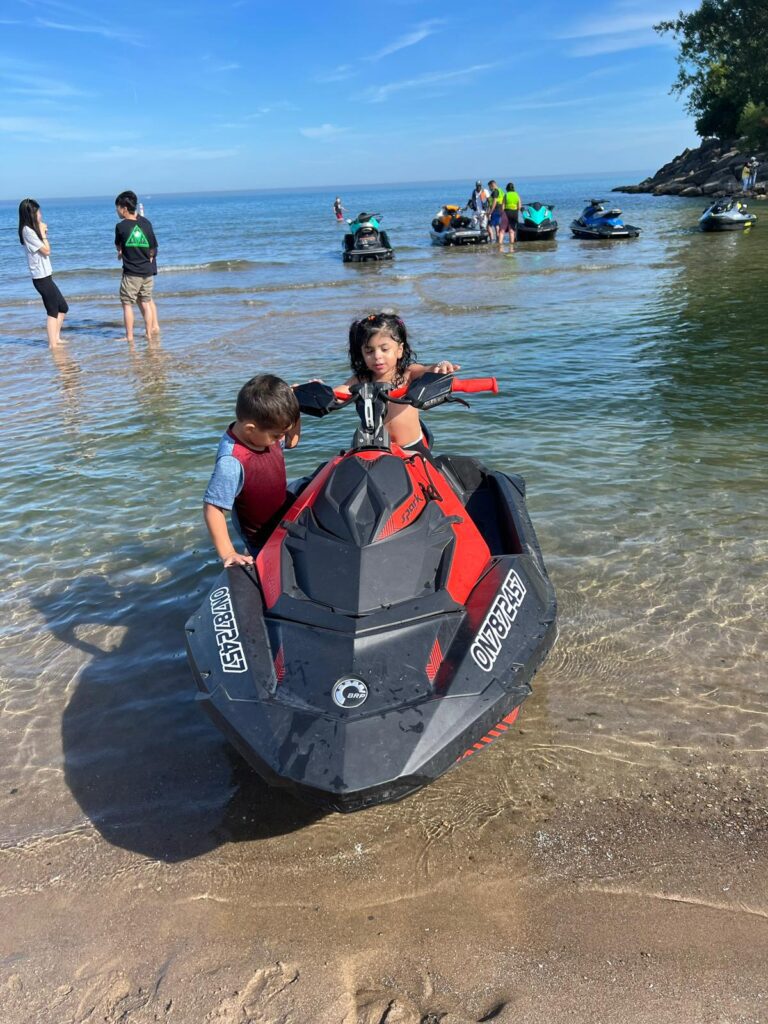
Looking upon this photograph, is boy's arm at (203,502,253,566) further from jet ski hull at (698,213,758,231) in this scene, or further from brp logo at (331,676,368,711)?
jet ski hull at (698,213,758,231)

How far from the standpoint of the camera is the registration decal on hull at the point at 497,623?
8.08 feet

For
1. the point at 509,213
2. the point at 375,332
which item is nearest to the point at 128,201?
the point at 375,332

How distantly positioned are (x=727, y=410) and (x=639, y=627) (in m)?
3.90

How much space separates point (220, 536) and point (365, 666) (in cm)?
111

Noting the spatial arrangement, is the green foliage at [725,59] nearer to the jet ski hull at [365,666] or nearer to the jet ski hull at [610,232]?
the jet ski hull at [610,232]

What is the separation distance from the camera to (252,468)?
3283mm

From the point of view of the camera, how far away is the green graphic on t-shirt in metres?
10.6

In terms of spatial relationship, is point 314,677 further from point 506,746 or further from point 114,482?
point 114,482

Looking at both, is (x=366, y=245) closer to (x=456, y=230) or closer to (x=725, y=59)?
(x=456, y=230)

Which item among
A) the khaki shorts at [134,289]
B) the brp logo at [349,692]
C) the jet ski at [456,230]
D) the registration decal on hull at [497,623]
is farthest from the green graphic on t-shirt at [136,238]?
the jet ski at [456,230]

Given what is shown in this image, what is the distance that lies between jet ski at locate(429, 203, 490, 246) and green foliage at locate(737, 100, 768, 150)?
3330cm

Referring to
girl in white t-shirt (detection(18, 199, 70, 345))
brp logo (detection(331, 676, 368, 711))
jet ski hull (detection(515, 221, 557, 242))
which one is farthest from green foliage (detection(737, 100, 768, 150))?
brp logo (detection(331, 676, 368, 711))

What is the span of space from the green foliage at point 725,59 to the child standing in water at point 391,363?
6013cm

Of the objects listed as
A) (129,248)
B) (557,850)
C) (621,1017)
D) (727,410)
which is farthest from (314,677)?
(129,248)
